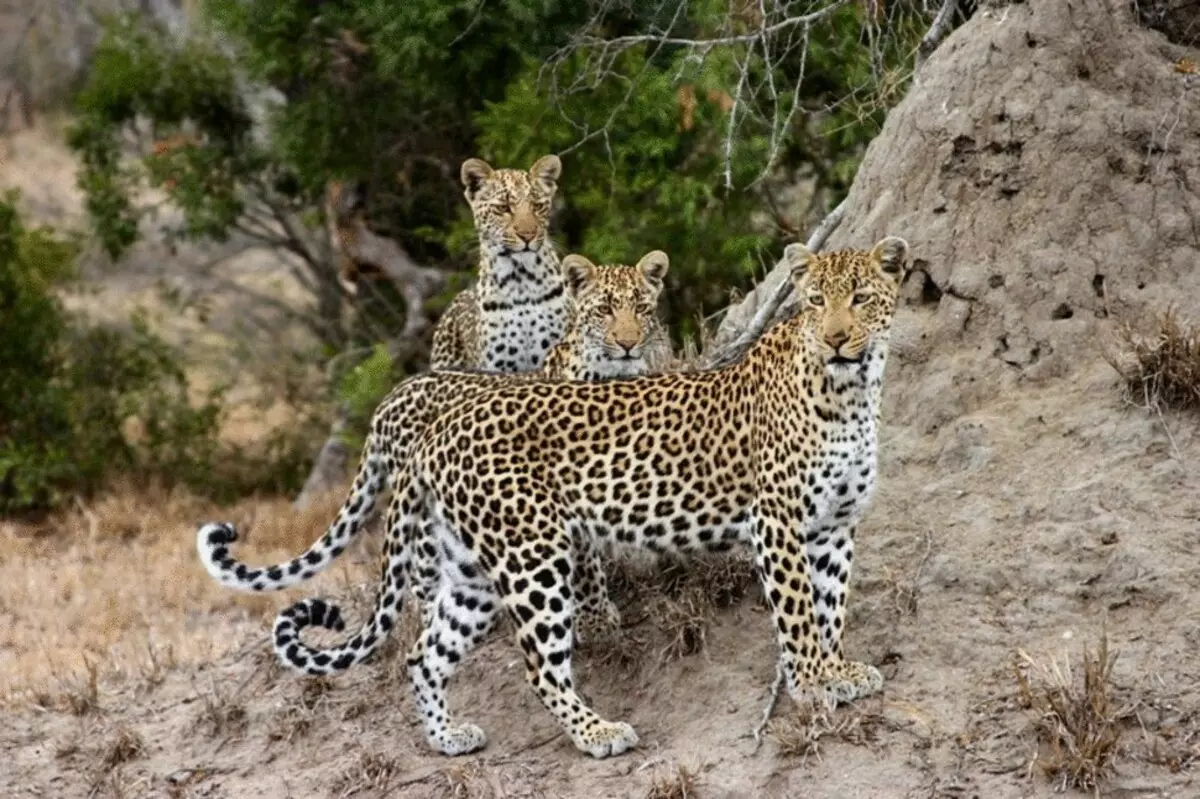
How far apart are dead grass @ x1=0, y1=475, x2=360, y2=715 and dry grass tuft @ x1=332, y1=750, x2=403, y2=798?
2079mm

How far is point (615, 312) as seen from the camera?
9.52m

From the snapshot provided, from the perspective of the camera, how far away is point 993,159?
9.51m

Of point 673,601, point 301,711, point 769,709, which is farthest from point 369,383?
point 769,709

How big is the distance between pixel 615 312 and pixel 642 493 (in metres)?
1.34

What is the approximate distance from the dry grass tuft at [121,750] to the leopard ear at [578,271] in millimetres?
3025

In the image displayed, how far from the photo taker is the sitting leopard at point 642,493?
26.3 feet

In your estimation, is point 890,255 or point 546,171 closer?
point 890,255

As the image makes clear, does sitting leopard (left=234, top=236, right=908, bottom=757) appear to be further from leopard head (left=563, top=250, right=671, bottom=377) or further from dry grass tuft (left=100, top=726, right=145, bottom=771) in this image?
dry grass tuft (left=100, top=726, right=145, bottom=771)

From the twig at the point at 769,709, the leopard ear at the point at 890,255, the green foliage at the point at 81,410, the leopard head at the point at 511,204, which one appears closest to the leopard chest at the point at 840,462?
the leopard ear at the point at 890,255

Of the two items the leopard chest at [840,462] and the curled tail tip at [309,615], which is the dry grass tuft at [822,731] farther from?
the curled tail tip at [309,615]

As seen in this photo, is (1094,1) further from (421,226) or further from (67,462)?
(67,462)

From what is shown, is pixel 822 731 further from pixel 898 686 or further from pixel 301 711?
pixel 301 711

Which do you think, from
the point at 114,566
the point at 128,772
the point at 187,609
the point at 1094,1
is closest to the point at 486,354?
the point at 128,772

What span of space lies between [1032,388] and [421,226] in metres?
8.46
